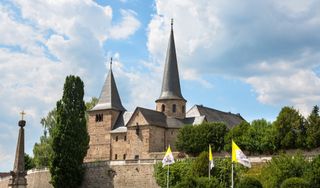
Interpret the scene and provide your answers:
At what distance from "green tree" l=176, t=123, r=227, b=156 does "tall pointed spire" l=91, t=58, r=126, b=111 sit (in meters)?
15.8

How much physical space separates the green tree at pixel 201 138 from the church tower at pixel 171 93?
10.1 meters

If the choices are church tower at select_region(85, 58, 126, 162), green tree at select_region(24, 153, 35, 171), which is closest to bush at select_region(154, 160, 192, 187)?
church tower at select_region(85, 58, 126, 162)

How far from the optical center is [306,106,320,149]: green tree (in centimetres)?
6309

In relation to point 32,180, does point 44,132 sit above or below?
above

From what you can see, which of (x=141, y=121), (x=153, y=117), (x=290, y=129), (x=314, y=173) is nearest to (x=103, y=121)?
(x=141, y=121)

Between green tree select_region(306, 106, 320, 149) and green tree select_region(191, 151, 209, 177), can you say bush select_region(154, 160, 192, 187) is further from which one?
green tree select_region(306, 106, 320, 149)

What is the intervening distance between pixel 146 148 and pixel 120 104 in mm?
11624

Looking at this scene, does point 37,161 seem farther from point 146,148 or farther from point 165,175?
point 165,175

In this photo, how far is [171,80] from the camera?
3428 inches

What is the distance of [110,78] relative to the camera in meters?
90.2

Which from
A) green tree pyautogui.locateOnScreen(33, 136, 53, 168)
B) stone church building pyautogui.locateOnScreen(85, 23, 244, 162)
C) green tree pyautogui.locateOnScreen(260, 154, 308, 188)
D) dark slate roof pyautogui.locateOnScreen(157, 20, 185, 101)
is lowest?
green tree pyautogui.locateOnScreen(260, 154, 308, 188)

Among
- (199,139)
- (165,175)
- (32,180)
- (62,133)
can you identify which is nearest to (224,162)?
(165,175)

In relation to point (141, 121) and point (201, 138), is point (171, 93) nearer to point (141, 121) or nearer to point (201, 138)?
point (141, 121)

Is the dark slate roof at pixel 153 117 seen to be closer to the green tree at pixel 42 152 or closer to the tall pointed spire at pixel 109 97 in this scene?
the tall pointed spire at pixel 109 97
